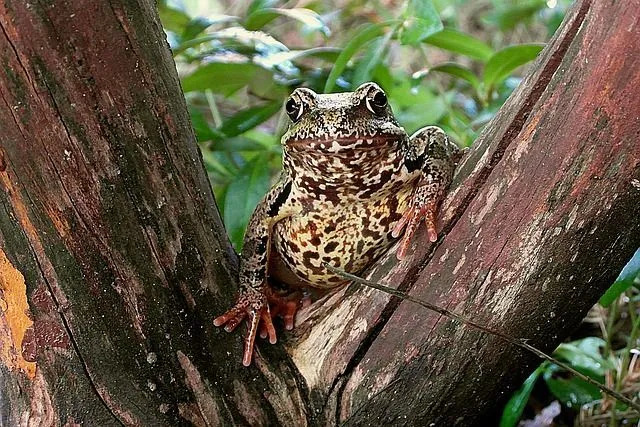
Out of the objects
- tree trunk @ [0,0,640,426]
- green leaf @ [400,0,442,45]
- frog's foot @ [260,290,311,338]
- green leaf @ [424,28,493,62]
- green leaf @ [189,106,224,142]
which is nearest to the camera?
tree trunk @ [0,0,640,426]

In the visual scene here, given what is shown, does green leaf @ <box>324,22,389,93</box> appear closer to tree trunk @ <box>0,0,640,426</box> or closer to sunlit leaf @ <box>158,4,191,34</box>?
tree trunk @ <box>0,0,640,426</box>

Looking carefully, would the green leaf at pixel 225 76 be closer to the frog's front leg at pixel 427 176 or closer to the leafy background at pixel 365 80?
the leafy background at pixel 365 80

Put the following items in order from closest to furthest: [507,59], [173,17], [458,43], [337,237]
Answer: [337,237]
[507,59]
[458,43]
[173,17]

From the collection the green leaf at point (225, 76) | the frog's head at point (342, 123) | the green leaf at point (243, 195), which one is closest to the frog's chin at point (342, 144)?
the frog's head at point (342, 123)

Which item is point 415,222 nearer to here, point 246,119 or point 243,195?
point 243,195

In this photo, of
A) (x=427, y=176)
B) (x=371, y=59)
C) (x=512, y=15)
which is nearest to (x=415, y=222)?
(x=427, y=176)

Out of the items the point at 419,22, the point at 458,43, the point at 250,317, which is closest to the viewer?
the point at 250,317

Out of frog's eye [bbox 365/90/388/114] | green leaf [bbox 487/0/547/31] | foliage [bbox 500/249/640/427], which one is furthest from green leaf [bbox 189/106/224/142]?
green leaf [bbox 487/0/547/31]
